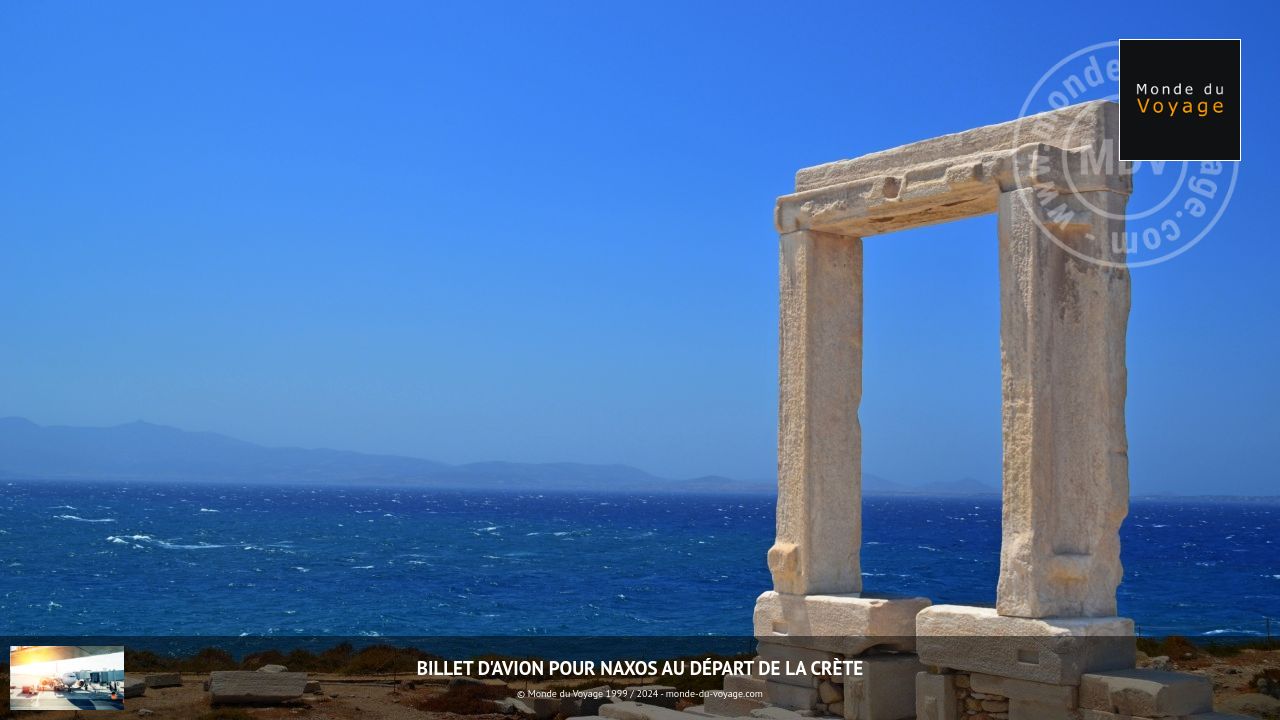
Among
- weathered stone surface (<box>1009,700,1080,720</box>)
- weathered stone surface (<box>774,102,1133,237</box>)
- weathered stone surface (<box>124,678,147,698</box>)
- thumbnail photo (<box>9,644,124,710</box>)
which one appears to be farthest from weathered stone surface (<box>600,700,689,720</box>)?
weathered stone surface (<box>124,678,147,698</box>)

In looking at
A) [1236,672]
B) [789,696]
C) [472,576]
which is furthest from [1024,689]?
[472,576]

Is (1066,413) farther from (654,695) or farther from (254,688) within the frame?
(254,688)

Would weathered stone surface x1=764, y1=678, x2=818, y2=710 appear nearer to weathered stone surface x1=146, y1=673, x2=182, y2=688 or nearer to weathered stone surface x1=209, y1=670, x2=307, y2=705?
weathered stone surface x1=209, y1=670, x2=307, y2=705

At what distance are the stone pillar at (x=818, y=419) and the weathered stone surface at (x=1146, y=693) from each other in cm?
274

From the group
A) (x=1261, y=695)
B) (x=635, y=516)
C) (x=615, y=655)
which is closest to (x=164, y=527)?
(x=635, y=516)

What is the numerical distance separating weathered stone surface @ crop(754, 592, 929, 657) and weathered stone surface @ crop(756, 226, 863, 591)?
0.09 metres

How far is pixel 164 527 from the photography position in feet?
264

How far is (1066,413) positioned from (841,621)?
264 cm

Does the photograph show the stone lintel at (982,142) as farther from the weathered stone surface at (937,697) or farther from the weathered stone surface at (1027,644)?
the weathered stone surface at (937,697)

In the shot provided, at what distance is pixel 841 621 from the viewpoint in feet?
32.5

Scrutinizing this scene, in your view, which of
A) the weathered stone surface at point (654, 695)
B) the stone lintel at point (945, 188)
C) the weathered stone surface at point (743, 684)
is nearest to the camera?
the stone lintel at point (945, 188)

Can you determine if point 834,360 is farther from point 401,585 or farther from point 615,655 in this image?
point 401,585

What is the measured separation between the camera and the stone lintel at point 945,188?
8.76 metres

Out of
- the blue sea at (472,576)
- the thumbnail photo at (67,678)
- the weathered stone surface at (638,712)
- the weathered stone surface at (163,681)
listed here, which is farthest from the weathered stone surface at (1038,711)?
the blue sea at (472,576)
